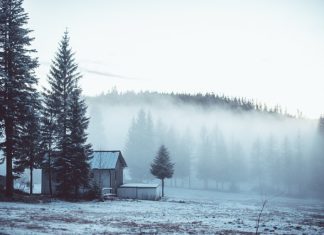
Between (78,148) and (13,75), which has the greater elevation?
(13,75)

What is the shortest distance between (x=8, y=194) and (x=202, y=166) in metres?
78.8

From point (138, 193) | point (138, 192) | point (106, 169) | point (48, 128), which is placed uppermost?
point (48, 128)

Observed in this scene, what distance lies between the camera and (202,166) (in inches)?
4090

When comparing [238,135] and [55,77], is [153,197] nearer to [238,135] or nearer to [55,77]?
[55,77]

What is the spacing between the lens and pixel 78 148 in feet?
124

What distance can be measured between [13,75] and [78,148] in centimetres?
1106

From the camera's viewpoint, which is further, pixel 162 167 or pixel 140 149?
pixel 140 149

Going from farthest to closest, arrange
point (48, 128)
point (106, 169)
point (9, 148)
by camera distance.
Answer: point (106, 169) < point (48, 128) < point (9, 148)

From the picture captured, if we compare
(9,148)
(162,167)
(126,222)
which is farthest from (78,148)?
(162,167)

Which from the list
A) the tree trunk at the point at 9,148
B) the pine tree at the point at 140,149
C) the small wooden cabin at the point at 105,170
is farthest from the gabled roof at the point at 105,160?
the pine tree at the point at 140,149

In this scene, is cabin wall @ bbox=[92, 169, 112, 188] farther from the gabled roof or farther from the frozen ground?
the frozen ground

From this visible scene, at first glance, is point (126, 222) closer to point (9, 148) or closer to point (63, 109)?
point (9, 148)

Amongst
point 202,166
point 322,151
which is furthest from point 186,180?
point 322,151

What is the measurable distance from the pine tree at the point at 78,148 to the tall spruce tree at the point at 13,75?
7718mm
